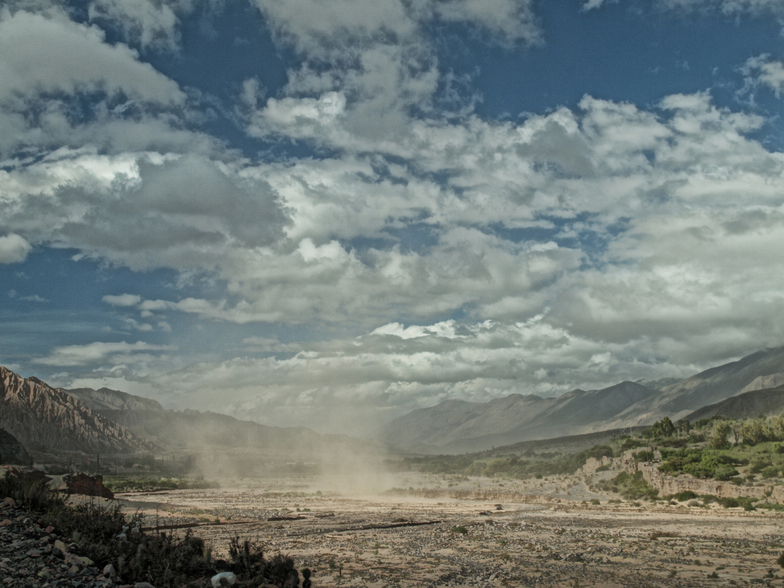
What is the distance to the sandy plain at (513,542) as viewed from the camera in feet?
79.2

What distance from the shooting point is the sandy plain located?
24125 mm

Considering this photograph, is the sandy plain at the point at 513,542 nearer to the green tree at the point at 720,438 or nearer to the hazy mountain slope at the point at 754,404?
the green tree at the point at 720,438

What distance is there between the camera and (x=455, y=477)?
11988cm

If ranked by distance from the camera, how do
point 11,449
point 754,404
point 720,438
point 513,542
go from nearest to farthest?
point 513,542
point 720,438
point 11,449
point 754,404

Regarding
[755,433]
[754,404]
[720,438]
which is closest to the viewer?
[755,433]

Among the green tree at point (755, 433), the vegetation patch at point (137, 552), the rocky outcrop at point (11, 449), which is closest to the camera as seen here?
the vegetation patch at point (137, 552)

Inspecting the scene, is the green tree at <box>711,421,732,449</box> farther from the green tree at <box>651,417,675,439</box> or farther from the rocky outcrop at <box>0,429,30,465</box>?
the rocky outcrop at <box>0,429,30,465</box>

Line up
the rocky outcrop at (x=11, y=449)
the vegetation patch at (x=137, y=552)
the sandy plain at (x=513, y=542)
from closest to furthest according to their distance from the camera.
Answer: the vegetation patch at (x=137, y=552)
the sandy plain at (x=513, y=542)
the rocky outcrop at (x=11, y=449)

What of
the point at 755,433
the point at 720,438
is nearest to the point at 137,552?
the point at 755,433

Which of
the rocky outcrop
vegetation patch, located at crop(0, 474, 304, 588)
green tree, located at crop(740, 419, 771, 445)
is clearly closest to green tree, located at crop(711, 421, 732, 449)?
green tree, located at crop(740, 419, 771, 445)

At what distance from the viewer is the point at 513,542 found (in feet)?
112

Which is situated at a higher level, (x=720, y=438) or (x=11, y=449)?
(x=11, y=449)

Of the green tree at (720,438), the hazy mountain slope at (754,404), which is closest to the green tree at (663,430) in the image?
the green tree at (720,438)

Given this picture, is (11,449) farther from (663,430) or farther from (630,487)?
(663,430)
